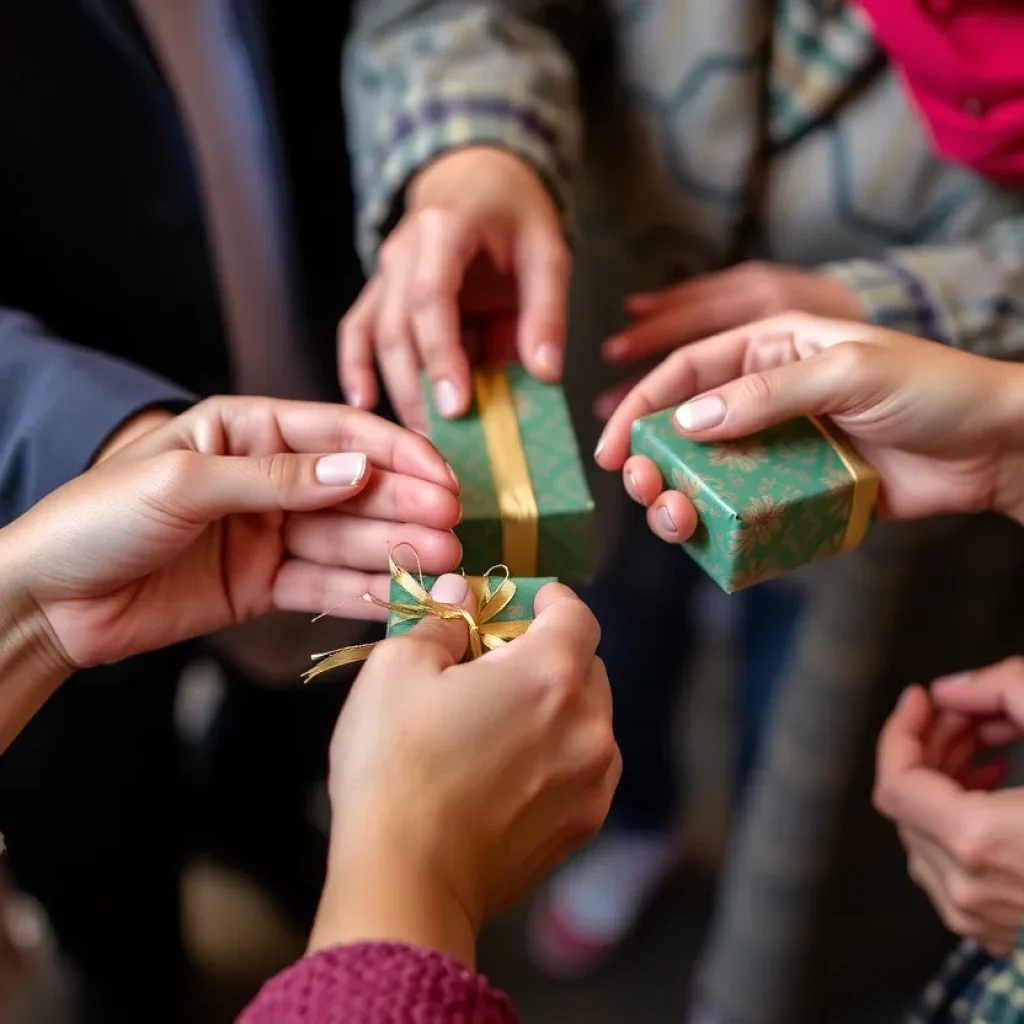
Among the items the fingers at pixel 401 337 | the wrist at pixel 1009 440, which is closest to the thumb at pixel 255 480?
the fingers at pixel 401 337

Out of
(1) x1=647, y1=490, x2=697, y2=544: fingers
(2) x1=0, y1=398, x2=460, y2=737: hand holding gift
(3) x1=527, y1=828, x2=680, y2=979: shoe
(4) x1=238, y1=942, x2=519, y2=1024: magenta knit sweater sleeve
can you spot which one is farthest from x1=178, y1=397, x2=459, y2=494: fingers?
(3) x1=527, y1=828, x2=680, y2=979: shoe

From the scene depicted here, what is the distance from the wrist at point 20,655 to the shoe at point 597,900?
62 cm

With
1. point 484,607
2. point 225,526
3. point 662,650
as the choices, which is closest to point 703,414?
point 484,607

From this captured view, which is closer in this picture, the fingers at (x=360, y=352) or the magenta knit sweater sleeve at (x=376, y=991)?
the magenta knit sweater sleeve at (x=376, y=991)

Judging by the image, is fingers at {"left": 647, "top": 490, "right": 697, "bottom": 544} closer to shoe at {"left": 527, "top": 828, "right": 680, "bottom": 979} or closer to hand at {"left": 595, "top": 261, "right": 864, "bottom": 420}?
hand at {"left": 595, "top": 261, "right": 864, "bottom": 420}

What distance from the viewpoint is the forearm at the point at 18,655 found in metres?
0.48

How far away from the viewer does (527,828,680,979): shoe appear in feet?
3.34

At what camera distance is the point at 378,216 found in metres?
0.67

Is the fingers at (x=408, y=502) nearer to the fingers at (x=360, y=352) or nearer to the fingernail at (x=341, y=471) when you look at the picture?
the fingernail at (x=341, y=471)

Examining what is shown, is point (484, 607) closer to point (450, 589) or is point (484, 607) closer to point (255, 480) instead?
point (450, 589)

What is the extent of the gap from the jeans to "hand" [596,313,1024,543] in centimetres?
22

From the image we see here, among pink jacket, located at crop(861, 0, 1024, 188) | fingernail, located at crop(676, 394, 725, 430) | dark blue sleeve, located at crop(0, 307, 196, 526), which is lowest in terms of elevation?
fingernail, located at crop(676, 394, 725, 430)

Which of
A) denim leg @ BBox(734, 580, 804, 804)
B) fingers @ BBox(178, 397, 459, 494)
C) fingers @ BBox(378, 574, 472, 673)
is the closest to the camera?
fingers @ BBox(378, 574, 472, 673)

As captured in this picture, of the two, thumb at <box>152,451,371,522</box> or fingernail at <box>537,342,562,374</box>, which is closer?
thumb at <box>152,451,371,522</box>
